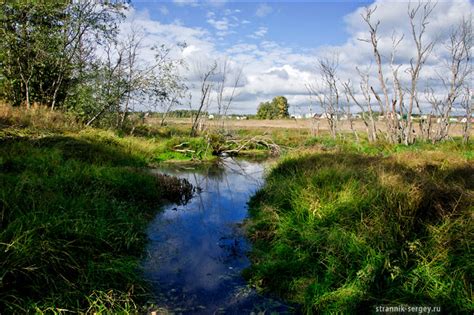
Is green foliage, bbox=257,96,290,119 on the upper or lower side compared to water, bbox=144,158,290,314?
upper

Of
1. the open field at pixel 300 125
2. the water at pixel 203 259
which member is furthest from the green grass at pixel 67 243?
the open field at pixel 300 125

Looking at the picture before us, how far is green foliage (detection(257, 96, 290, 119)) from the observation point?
2894 inches

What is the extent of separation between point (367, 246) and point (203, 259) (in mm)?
2660

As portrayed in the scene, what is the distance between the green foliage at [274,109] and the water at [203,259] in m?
63.8

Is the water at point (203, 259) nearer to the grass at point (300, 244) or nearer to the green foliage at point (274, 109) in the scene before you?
the grass at point (300, 244)

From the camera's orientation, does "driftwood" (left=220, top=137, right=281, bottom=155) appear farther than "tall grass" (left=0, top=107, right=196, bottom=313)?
Yes

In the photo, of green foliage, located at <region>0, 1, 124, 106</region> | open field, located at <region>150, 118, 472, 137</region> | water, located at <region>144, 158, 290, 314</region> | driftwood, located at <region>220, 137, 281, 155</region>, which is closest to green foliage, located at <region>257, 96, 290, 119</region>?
open field, located at <region>150, 118, 472, 137</region>

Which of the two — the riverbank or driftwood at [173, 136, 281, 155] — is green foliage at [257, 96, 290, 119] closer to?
driftwood at [173, 136, 281, 155]

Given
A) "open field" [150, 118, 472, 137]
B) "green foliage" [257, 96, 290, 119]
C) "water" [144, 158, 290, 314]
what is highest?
"green foliage" [257, 96, 290, 119]

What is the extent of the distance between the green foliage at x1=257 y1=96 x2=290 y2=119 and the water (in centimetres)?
6381

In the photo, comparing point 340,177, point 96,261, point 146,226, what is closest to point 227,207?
point 146,226

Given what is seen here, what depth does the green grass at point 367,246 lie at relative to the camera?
12.8 feet

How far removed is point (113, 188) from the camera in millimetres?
8016

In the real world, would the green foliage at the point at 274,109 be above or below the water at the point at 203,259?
above
